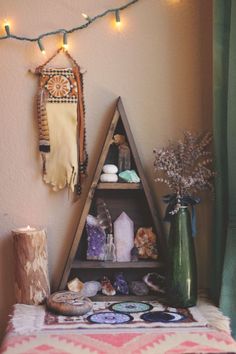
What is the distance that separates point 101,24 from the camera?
1.97m

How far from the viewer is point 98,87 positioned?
6.51 feet

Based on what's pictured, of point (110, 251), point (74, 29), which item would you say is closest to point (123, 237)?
point (110, 251)

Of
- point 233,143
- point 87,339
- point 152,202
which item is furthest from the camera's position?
point 152,202

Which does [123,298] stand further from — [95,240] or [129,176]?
[129,176]

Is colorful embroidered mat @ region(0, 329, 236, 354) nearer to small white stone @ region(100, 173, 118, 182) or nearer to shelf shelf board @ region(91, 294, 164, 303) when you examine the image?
shelf shelf board @ region(91, 294, 164, 303)

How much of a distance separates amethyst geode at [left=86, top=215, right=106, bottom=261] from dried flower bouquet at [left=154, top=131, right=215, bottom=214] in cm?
29

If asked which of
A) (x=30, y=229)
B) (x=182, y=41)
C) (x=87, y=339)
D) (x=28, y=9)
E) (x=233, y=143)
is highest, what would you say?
(x=28, y=9)

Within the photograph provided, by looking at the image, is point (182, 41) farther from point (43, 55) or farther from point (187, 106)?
point (43, 55)

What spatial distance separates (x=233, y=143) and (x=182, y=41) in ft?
1.79

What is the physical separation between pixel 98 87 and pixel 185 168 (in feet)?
1.60

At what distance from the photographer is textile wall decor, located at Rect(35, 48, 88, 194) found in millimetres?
1943

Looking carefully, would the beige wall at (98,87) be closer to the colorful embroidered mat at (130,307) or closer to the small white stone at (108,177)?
the small white stone at (108,177)

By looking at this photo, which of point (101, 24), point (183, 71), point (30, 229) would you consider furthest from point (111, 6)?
point (30, 229)

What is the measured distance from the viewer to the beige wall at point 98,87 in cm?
196
